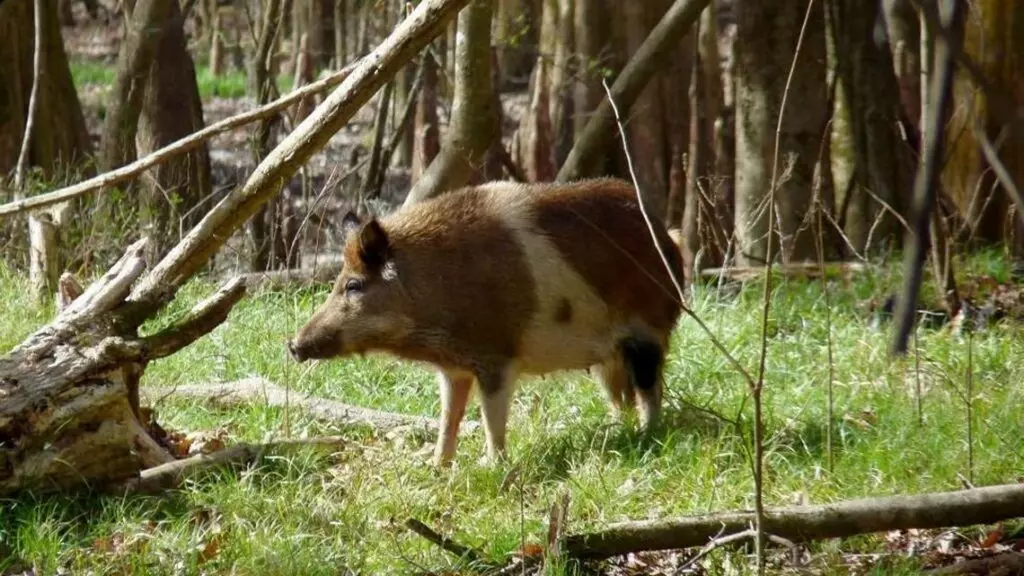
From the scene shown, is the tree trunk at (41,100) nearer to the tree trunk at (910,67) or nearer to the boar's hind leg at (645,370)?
the boar's hind leg at (645,370)

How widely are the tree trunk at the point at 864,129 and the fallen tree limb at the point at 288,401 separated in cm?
568

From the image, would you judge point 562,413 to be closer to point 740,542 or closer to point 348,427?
point 348,427

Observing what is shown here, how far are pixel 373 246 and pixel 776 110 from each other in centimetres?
551

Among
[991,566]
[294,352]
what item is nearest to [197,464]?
[294,352]

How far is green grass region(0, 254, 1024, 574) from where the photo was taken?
18.6 ft

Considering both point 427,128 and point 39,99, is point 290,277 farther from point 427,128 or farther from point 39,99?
point 427,128

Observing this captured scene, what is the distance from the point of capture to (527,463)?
21.6 feet

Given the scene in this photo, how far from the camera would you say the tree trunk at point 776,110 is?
11500mm

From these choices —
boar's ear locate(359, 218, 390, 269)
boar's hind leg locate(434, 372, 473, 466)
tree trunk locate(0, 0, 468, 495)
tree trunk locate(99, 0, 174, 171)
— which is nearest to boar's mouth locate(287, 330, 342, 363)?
boar's ear locate(359, 218, 390, 269)

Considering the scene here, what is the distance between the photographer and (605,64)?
53.3 feet

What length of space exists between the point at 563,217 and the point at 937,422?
6.82ft

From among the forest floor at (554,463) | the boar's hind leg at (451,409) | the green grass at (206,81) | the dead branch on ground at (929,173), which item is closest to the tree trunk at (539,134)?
the green grass at (206,81)

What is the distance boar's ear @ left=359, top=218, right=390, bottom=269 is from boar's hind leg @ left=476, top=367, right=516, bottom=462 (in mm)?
806

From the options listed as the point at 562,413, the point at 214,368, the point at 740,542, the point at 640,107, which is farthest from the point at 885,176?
the point at 740,542
